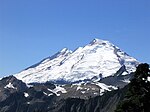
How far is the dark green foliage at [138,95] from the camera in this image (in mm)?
32794

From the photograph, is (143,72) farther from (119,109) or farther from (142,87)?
(119,109)

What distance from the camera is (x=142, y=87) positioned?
33.8m

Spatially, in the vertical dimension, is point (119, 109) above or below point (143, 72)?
below

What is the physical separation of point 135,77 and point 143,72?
28.3 inches

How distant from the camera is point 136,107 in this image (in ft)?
109

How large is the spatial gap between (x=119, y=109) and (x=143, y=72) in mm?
3326

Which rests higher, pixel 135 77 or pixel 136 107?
pixel 135 77

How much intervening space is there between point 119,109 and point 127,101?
0.86m

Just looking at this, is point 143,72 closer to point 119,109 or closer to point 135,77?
point 135,77

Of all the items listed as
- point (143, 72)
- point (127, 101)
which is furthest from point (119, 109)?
point (143, 72)

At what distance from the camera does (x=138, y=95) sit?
33125 millimetres

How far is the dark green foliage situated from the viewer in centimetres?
3279

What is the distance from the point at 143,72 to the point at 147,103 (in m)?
2.35

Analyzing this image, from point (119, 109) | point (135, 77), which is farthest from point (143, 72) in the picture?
point (119, 109)
